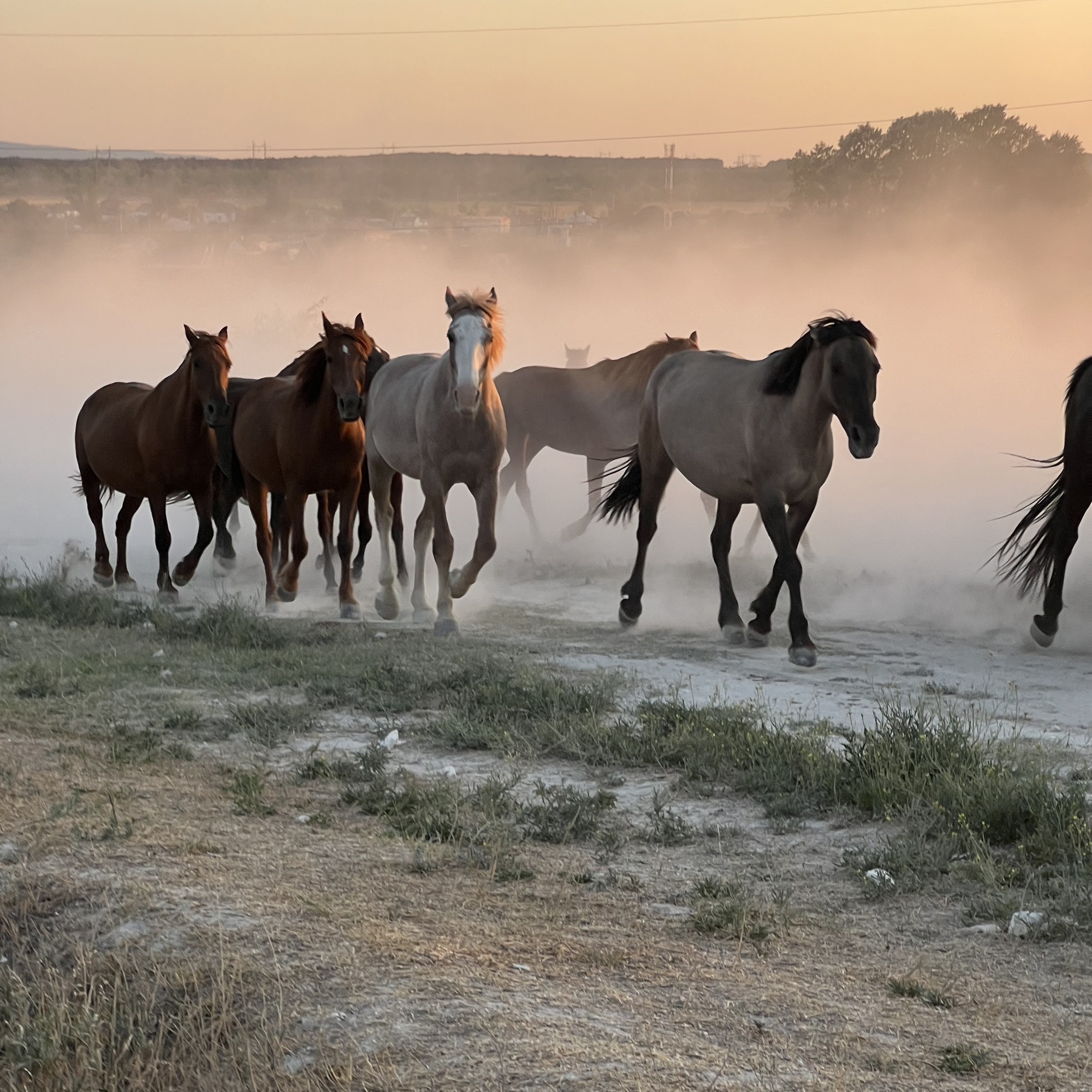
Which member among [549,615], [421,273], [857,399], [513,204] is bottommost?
[549,615]

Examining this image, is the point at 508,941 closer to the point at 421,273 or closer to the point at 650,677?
the point at 650,677

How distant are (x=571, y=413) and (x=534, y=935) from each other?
10957mm

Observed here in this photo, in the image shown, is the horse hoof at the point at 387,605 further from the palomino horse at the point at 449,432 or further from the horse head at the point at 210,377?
the horse head at the point at 210,377

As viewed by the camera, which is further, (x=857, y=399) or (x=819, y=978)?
(x=857, y=399)

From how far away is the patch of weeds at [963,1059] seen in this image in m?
3.48

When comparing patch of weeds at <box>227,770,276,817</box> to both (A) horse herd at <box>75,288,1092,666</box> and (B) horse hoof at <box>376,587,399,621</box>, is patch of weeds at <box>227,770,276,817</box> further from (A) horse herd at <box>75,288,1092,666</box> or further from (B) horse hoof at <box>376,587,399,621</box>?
(B) horse hoof at <box>376,587,399,621</box>

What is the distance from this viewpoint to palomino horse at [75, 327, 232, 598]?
10.8 m

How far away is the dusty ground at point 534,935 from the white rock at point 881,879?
54 mm

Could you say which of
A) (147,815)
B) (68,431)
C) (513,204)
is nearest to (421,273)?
(513,204)

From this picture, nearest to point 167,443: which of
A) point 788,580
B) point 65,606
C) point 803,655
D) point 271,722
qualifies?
point 65,606

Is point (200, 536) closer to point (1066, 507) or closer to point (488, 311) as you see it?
point (488, 311)

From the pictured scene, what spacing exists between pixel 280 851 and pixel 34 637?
508cm

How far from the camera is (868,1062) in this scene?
11.5ft

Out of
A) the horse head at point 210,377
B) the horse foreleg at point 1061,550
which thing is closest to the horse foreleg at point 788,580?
the horse foreleg at point 1061,550
